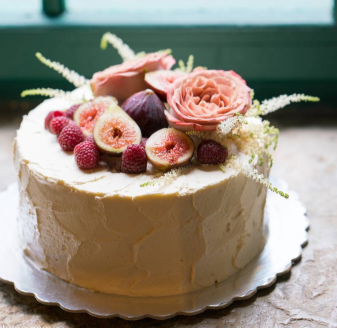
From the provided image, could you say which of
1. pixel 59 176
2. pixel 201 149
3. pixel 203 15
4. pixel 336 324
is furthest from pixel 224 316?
pixel 203 15

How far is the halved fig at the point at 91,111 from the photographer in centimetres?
217

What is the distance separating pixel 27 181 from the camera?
6.62 ft

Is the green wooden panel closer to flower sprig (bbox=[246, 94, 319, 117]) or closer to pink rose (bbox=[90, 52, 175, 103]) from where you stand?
pink rose (bbox=[90, 52, 175, 103])

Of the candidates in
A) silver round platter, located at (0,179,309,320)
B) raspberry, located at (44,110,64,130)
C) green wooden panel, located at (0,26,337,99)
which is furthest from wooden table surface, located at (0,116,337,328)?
green wooden panel, located at (0,26,337,99)

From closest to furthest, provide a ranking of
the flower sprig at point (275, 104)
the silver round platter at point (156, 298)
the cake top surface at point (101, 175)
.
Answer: the cake top surface at point (101, 175) → the silver round platter at point (156, 298) → the flower sprig at point (275, 104)

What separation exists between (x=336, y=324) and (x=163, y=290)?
628 mm

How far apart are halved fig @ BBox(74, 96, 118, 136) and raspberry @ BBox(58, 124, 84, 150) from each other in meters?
0.08

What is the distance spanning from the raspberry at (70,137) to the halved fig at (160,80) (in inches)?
14.3

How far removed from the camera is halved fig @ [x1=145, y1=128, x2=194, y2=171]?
192 cm

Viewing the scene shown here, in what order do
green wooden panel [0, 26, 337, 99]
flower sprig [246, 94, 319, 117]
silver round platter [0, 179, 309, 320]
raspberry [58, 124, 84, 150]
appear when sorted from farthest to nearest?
green wooden panel [0, 26, 337, 99] < flower sprig [246, 94, 319, 117] < raspberry [58, 124, 84, 150] < silver round platter [0, 179, 309, 320]

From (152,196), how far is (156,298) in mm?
421

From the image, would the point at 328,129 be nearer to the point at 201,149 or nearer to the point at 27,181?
the point at 201,149

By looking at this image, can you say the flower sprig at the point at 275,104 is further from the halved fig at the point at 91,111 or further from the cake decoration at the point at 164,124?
the halved fig at the point at 91,111

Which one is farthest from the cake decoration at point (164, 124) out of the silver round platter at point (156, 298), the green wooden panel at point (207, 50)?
the green wooden panel at point (207, 50)
